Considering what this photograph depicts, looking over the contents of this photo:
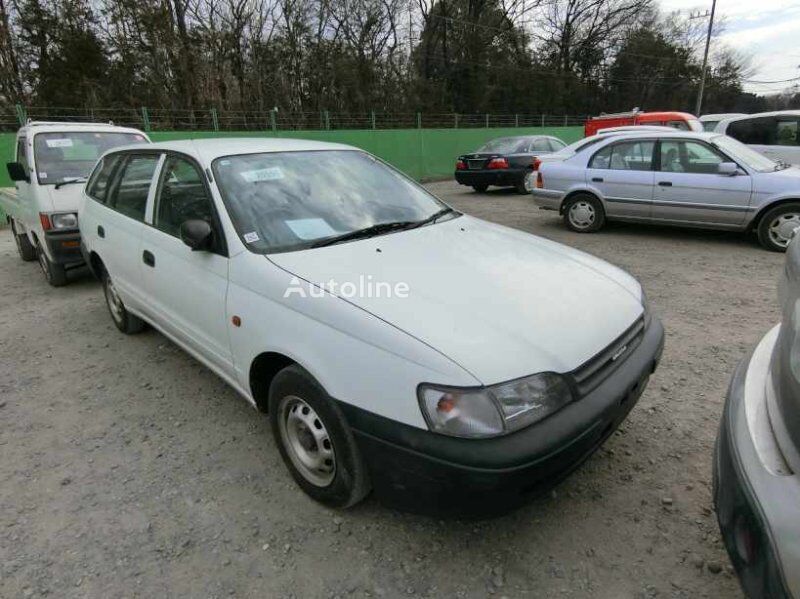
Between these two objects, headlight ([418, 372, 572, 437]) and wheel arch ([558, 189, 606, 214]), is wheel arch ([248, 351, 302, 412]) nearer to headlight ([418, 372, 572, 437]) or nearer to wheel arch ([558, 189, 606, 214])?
headlight ([418, 372, 572, 437])

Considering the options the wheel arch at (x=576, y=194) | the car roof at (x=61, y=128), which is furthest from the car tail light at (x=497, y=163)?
the car roof at (x=61, y=128)

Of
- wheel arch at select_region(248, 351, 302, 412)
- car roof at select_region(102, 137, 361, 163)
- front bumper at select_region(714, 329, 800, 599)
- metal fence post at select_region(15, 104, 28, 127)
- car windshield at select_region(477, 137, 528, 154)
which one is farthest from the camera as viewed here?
car windshield at select_region(477, 137, 528, 154)

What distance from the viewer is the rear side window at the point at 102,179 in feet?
13.3

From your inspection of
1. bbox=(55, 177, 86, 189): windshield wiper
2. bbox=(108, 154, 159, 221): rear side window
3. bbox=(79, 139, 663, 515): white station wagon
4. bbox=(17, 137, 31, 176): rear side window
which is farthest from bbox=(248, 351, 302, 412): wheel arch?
bbox=(17, 137, 31, 176): rear side window

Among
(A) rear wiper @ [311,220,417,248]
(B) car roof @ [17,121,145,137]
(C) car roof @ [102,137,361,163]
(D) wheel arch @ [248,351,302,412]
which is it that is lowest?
(D) wheel arch @ [248,351,302,412]

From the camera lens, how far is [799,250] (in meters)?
1.87

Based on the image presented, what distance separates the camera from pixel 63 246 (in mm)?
5438

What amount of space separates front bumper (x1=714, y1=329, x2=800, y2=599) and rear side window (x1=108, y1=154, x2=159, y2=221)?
342cm

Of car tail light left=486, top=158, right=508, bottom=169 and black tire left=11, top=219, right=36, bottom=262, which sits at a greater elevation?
car tail light left=486, top=158, right=508, bottom=169

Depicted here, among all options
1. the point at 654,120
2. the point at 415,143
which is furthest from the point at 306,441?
the point at 415,143

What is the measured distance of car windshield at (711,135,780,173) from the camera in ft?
20.9

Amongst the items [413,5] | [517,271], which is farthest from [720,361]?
[413,5]

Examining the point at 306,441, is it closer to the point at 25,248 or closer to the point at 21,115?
the point at 25,248

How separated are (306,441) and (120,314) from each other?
2.80 metres
